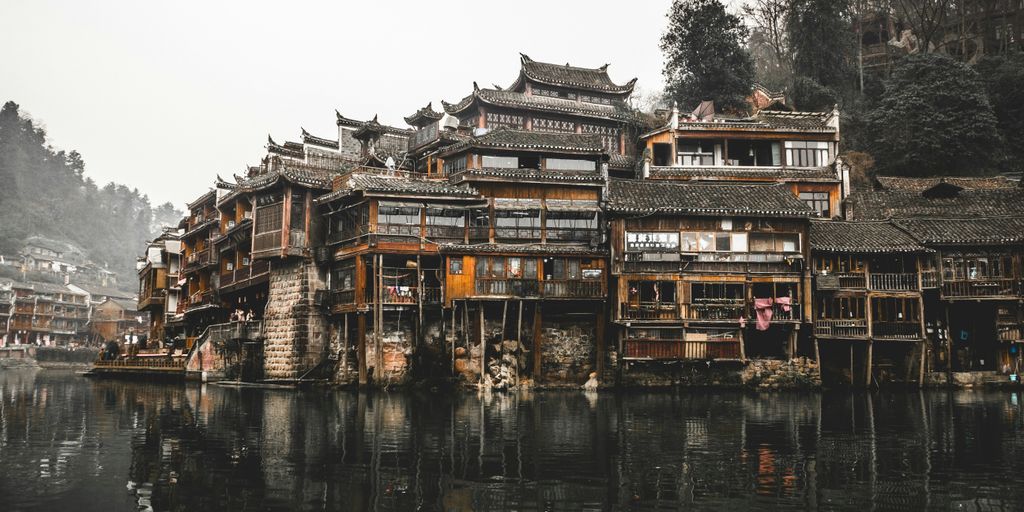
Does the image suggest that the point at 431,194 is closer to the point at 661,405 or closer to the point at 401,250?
the point at 401,250

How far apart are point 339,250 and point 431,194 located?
5937 millimetres

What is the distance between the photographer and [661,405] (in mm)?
30625

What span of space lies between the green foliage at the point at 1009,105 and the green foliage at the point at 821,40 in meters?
9.16

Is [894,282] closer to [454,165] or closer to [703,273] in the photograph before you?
[703,273]

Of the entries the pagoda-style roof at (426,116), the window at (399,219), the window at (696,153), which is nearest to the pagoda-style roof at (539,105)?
the pagoda-style roof at (426,116)

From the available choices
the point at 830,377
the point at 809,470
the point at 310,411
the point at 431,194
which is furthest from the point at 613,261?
the point at 809,470

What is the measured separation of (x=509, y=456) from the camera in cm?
1781

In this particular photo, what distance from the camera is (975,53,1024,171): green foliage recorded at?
5144 centimetres

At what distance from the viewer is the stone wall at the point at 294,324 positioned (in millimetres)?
40469

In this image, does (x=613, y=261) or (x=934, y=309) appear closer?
(x=613, y=261)

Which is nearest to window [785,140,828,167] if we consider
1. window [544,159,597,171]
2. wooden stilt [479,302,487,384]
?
window [544,159,597,171]

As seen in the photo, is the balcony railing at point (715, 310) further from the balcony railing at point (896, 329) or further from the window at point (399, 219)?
the window at point (399, 219)

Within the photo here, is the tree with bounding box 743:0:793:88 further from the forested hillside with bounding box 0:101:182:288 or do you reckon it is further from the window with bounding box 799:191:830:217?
the forested hillside with bounding box 0:101:182:288

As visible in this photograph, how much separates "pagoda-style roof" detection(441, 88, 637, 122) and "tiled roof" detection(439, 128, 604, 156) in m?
9.95
